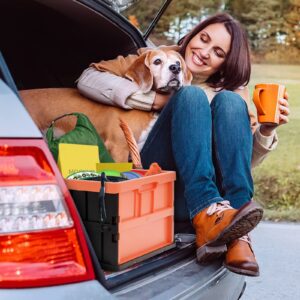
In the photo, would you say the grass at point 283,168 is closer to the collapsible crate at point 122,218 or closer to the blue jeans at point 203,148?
the blue jeans at point 203,148

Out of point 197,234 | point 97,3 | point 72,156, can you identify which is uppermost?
point 97,3

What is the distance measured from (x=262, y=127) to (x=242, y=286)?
63 centimetres

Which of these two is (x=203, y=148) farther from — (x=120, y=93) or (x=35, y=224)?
(x=35, y=224)

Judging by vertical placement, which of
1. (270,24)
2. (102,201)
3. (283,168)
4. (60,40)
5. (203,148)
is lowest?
(283,168)

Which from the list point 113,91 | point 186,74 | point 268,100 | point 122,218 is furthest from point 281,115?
point 122,218

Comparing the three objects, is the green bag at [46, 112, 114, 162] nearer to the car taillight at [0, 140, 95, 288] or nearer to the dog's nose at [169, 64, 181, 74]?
the dog's nose at [169, 64, 181, 74]

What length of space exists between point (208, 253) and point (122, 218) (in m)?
0.36

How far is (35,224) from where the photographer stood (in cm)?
123

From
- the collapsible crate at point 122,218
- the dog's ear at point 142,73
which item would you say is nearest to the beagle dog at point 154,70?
the dog's ear at point 142,73

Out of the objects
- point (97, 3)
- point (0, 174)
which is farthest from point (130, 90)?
point (0, 174)

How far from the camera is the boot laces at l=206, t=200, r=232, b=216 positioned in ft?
6.53

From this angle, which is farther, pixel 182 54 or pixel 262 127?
pixel 182 54

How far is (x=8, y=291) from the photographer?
3.84 feet

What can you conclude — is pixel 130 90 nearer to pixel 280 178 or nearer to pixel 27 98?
pixel 27 98
